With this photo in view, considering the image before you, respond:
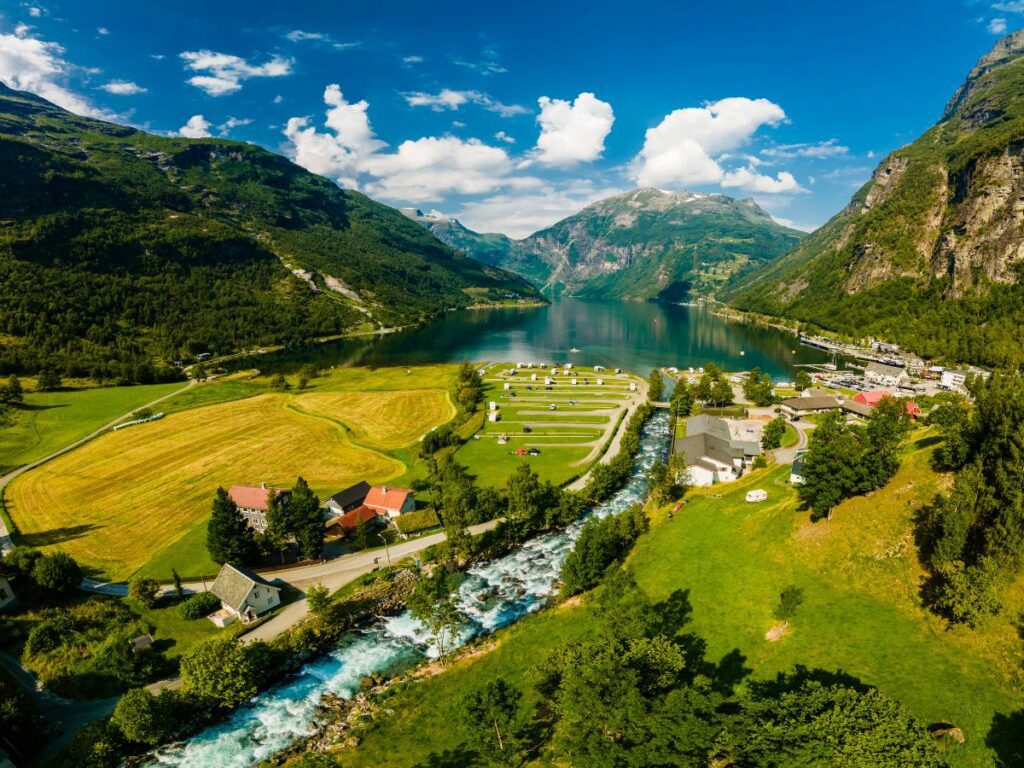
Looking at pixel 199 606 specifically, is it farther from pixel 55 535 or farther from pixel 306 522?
pixel 55 535

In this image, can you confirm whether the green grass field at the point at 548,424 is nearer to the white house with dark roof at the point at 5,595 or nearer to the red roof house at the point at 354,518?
the red roof house at the point at 354,518

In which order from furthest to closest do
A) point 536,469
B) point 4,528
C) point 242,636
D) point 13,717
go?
point 536,469 < point 4,528 < point 242,636 < point 13,717

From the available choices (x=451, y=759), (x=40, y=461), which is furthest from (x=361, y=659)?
(x=40, y=461)

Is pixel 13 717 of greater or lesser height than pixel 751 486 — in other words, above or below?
below

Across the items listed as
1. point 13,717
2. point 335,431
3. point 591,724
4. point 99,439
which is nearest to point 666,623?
point 591,724

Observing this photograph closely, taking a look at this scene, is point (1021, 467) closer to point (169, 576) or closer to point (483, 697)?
point (483, 697)

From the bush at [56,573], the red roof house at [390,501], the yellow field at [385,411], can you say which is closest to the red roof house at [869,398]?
the yellow field at [385,411]

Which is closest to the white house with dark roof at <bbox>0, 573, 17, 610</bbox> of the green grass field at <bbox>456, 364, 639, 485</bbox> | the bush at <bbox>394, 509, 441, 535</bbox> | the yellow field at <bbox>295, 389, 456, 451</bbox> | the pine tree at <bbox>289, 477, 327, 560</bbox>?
the pine tree at <bbox>289, 477, 327, 560</bbox>
